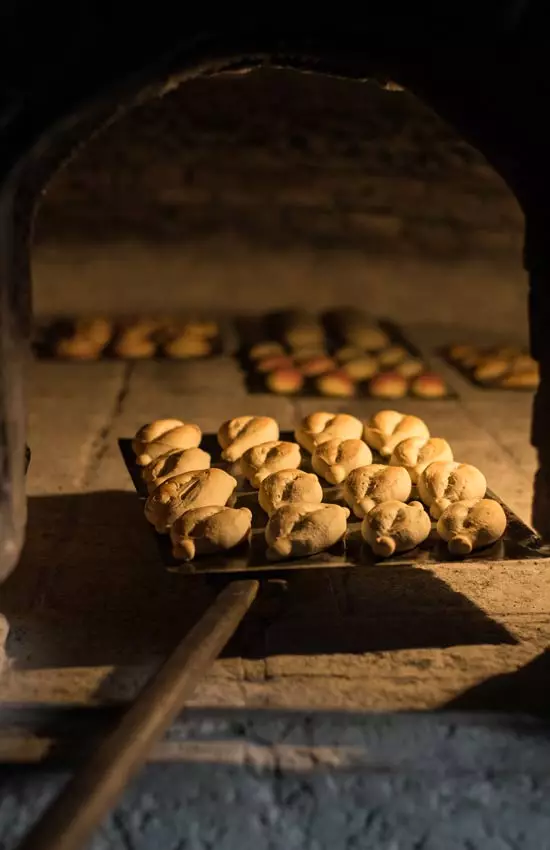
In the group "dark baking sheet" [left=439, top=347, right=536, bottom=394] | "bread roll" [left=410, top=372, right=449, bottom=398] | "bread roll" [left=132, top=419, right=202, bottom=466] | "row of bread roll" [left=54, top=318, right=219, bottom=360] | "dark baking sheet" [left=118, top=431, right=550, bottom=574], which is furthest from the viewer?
"row of bread roll" [left=54, top=318, right=219, bottom=360]

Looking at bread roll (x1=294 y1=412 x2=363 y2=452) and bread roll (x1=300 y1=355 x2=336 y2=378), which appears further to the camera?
bread roll (x1=300 y1=355 x2=336 y2=378)

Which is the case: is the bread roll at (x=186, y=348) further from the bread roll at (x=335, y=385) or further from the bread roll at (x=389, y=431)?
the bread roll at (x=389, y=431)

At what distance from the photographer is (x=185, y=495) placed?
1.58m

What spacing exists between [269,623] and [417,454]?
0.44 metres

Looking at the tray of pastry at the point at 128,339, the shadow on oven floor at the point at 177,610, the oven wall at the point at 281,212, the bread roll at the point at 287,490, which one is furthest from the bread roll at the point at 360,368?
the bread roll at the point at 287,490

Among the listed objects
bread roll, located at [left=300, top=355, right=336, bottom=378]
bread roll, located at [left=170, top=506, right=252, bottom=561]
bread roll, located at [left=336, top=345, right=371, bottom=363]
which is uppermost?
bread roll, located at [left=170, top=506, right=252, bottom=561]

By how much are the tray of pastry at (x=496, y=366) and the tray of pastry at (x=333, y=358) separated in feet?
0.37

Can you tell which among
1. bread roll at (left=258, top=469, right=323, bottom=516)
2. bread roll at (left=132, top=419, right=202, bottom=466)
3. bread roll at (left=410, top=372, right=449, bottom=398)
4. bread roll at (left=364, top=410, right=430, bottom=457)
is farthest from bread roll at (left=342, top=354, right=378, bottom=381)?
bread roll at (left=258, top=469, right=323, bottom=516)

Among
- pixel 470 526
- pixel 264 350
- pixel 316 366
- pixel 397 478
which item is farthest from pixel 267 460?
pixel 264 350

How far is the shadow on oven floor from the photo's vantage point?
1539 mm

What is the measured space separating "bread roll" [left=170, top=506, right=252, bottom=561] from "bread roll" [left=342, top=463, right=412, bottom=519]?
0.21 metres

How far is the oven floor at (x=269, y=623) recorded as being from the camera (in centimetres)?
144

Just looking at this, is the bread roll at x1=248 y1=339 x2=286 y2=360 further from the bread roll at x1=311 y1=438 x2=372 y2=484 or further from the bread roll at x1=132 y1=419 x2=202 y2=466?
the bread roll at x1=311 y1=438 x2=372 y2=484

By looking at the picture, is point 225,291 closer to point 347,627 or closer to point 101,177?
point 101,177
